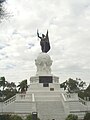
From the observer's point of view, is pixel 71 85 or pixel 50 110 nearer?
pixel 50 110

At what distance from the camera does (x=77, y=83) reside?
75.4 meters

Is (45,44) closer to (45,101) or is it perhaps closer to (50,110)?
(45,101)

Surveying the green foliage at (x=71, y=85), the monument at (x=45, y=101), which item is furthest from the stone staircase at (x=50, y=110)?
the green foliage at (x=71, y=85)

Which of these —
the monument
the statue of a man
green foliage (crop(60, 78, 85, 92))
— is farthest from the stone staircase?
green foliage (crop(60, 78, 85, 92))

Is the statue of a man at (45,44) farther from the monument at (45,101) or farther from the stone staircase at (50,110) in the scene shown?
the stone staircase at (50,110)

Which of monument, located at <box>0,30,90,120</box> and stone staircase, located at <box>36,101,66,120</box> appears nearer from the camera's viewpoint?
stone staircase, located at <box>36,101,66,120</box>

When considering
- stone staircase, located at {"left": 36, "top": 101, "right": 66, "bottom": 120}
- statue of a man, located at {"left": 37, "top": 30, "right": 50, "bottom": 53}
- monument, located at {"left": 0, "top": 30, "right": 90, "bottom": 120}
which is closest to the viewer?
stone staircase, located at {"left": 36, "top": 101, "right": 66, "bottom": 120}

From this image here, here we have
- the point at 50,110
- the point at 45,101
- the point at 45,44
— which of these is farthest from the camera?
the point at 45,44

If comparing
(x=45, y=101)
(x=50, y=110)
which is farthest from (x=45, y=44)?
(x=50, y=110)

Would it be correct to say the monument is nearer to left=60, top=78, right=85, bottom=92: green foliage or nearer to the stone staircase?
the stone staircase

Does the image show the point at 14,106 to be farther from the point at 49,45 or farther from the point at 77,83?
the point at 77,83

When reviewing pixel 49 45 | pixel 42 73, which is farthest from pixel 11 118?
pixel 49 45

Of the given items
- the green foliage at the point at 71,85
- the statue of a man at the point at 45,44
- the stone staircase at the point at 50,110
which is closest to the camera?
the stone staircase at the point at 50,110

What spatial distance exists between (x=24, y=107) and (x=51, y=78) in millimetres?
9378
